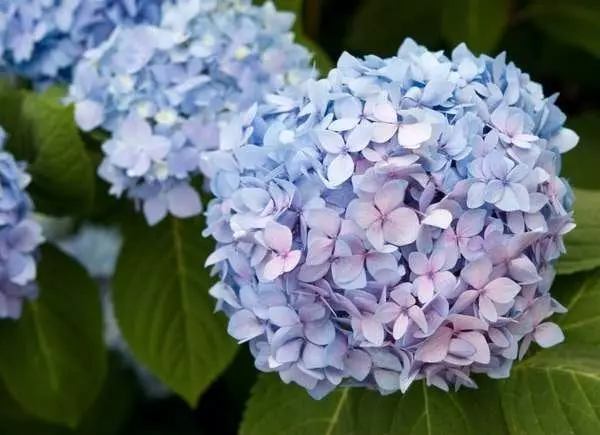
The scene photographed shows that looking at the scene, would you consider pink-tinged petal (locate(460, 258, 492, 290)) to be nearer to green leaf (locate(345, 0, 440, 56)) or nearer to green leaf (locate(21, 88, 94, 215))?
green leaf (locate(21, 88, 94, 215))

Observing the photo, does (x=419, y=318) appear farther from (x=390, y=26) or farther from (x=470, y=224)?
(x=390, y=26)

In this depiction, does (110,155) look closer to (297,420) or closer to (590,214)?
(297,420)

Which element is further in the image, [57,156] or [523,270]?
[57,156]

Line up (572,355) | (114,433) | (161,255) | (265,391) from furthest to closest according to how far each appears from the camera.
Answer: (114,433) → (161,255) → (265,391) → (572,355)

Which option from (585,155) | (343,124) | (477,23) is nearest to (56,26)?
(343,124)

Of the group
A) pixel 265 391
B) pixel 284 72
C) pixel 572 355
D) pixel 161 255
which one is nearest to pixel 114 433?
pixel 161 255
